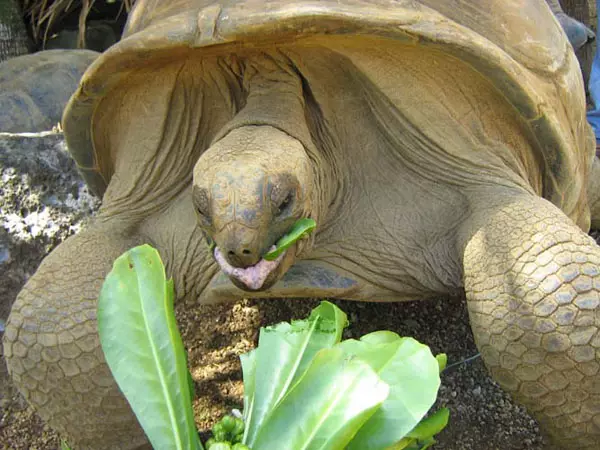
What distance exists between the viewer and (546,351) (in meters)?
1.63

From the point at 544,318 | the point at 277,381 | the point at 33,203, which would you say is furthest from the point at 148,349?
the point at 33,203

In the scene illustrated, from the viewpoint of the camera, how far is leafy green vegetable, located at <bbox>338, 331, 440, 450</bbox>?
3.91 ft

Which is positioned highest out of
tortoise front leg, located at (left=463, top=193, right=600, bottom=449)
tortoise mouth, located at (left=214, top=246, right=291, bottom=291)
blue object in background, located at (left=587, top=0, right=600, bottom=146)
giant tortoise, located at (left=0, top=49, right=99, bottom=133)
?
tortoise mouth, located at (left=214, top=246, right=291, bottom=291)

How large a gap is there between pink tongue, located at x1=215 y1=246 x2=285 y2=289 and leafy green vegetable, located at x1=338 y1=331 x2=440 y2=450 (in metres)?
0.38

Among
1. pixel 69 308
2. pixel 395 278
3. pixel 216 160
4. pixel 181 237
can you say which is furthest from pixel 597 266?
pixel 69 308

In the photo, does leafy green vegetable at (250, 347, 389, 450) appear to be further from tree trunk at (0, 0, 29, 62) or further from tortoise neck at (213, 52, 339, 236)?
tree trunk at (0, 0, 29, 62)

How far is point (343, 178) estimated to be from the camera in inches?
85.7

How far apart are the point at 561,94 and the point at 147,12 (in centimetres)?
143

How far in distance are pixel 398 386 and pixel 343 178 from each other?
1046mm

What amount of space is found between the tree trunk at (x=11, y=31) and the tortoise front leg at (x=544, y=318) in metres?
5.41

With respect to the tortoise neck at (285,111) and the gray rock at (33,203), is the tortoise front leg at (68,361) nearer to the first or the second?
the tortoise neck at (285,111)

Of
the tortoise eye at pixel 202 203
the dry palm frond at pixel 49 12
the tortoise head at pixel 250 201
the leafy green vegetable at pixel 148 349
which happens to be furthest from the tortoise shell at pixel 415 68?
the dry palm frond at pixel 49 12

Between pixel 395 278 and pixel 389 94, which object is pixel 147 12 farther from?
pixel 395 278

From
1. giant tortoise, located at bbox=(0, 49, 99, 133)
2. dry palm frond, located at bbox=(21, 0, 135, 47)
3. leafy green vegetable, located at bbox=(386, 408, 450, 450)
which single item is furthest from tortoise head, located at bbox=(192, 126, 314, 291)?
dry palm frond, located at bbox=(21, 0, 135, 47)
